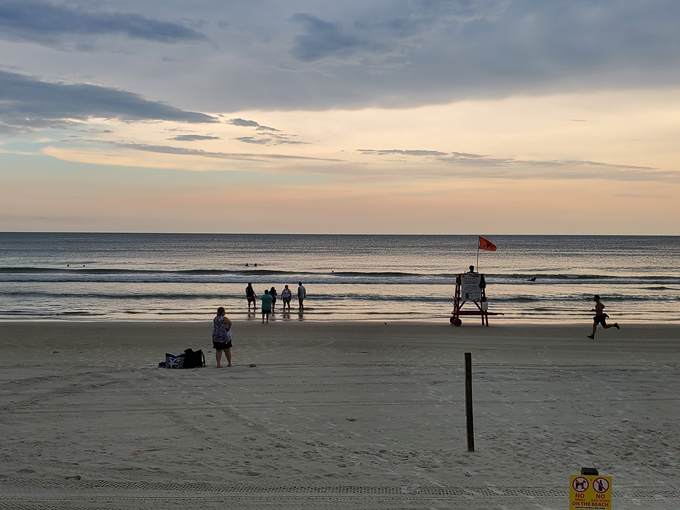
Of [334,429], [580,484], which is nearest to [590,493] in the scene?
[580,484]

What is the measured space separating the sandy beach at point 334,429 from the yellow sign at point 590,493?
6.33 feet

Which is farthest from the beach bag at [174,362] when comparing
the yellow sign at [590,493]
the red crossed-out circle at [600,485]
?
the red crossed-out circle at [600,485]

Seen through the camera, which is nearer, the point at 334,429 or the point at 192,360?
the point at 334,429

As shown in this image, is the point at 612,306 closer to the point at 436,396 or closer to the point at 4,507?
the point at 436,396

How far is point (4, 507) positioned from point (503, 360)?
11.3 metres

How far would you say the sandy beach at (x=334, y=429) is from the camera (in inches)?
252

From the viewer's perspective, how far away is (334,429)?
28.4 feet

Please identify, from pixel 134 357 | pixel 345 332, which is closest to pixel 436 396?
pixel 134 357

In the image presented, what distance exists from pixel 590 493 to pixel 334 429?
4.87m

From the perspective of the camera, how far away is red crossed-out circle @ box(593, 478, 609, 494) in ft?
13.7

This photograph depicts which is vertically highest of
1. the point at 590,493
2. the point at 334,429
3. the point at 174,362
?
the point at 590,493

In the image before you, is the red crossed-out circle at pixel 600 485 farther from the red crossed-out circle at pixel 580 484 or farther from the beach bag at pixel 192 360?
the beach bag at pixel 192 360

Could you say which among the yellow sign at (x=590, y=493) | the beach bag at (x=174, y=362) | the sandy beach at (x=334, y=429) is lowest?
the sandy beach at (x=334, y=429)

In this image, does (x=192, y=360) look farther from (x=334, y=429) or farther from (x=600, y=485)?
(x=600, y=485)
